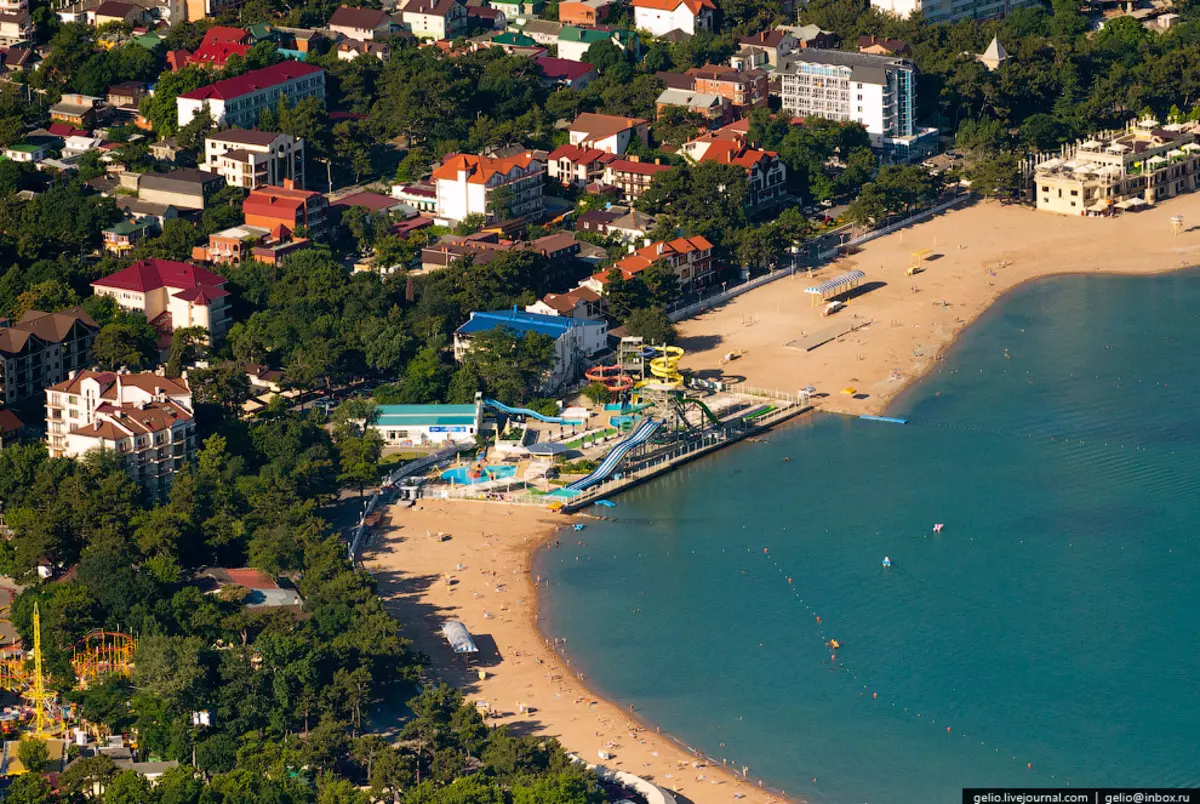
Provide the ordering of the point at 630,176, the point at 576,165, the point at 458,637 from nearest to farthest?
the point at 458,637 → the point at 630,176 → the point at 576,165

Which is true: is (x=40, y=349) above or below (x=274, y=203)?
below

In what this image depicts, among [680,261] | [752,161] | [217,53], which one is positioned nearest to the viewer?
[680,261]

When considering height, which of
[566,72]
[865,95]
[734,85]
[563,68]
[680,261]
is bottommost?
[680,261]

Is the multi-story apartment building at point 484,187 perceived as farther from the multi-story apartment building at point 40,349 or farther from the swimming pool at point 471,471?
the swimming pool at point 471,471

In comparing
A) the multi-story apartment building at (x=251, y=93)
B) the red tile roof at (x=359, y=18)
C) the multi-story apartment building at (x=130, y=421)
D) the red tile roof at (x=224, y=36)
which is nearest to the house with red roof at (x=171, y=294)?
the multi-story apartment building at (x=130, y=421)

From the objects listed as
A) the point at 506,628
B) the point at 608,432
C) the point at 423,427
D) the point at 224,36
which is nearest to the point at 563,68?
the point at 224,36

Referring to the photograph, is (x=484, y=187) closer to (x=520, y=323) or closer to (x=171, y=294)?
(x=520, y=323)
